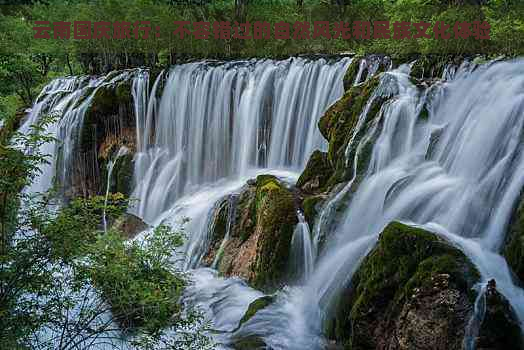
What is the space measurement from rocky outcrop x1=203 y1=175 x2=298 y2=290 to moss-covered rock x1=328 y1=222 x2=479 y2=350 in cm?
238

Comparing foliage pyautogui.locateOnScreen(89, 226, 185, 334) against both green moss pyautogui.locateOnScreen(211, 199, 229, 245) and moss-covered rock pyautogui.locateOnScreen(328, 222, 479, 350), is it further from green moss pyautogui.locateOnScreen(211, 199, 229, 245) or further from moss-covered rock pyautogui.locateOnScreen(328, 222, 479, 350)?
green moss pyautogui.locateOnScreen(211, 199, 229, 245)

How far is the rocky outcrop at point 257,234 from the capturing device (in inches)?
359

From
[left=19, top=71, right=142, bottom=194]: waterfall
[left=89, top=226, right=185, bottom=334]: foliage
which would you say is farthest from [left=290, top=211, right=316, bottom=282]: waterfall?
[left=19, top=71, right=142, bottom=194]: waterfall

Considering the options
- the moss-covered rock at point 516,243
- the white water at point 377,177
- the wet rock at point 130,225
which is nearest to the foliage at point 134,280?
the white water at point 377,177

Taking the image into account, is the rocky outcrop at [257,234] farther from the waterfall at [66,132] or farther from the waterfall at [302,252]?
the waterfall at [66,132]

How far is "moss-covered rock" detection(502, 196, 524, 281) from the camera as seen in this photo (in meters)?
5.64

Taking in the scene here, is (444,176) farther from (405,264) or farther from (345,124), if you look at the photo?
(345,124)

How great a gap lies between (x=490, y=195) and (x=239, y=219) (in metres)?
5.49

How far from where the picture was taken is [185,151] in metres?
17.0

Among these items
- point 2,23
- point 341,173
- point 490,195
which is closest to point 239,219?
point 341,173

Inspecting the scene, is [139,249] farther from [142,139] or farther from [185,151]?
[142,139]

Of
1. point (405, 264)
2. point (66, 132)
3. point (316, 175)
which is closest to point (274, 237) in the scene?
point (316, 175)

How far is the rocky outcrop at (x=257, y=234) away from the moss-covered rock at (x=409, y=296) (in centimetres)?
238

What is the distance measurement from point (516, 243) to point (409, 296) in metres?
1.49
